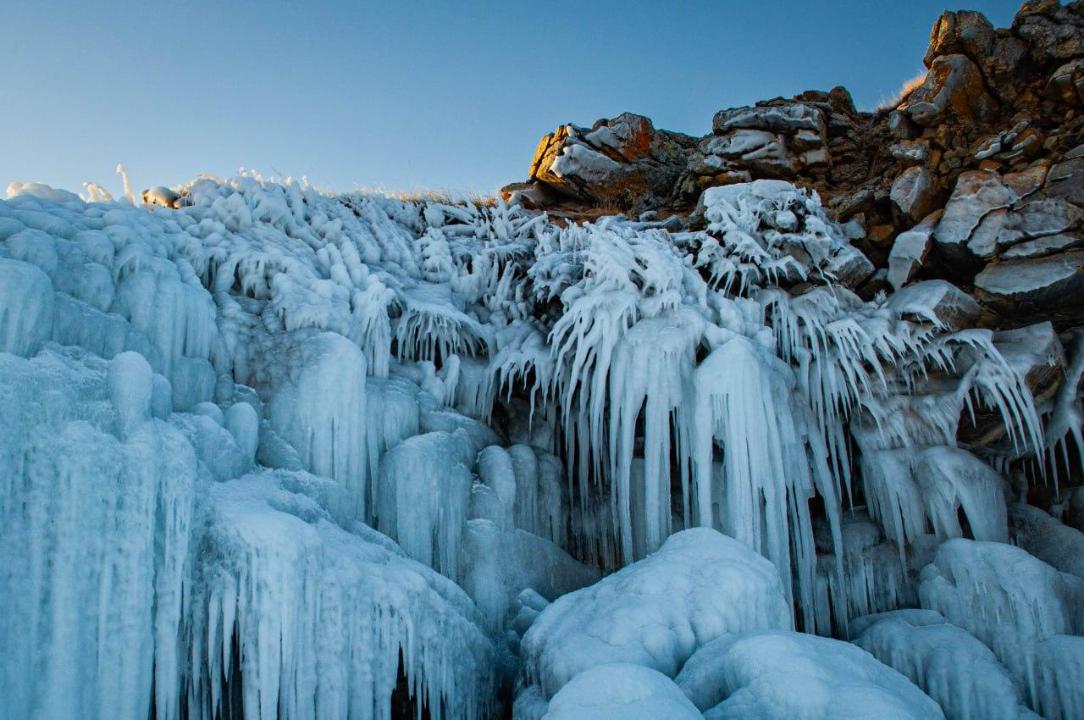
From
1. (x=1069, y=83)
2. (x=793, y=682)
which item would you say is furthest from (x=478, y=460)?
(x=1069, y=83)

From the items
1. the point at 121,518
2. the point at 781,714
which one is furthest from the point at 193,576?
the point at 781,714

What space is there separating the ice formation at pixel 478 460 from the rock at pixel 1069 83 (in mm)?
3131

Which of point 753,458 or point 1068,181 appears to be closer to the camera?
point 753,458

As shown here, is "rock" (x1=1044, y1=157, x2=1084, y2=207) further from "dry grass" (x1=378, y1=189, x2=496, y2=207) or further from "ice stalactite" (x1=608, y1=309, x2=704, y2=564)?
"dry grass" (x1=378, y1=189, x2=496, y2=207)

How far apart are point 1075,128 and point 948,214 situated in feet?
5.69

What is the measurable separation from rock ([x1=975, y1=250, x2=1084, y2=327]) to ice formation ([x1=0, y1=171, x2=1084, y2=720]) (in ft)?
1.53

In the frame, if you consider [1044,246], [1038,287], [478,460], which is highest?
[1044,246]

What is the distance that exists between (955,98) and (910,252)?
8.87 feet

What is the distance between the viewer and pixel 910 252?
8.70m

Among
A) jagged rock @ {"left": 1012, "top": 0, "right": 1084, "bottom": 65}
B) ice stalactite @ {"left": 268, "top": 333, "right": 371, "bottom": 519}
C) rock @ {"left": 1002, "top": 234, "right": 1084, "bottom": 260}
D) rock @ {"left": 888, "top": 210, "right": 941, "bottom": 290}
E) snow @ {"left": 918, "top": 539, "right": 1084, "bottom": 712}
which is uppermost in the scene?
jagged rock @ {"left": 1012, "top": 0, "right": 1084, "bottom": 65}

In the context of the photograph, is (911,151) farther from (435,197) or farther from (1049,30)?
(435,197)

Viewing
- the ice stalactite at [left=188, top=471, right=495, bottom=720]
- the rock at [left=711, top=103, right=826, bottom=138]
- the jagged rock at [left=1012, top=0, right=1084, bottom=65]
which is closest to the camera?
the ice stalactite at [left=188, top=471, right=495, bottom=720]

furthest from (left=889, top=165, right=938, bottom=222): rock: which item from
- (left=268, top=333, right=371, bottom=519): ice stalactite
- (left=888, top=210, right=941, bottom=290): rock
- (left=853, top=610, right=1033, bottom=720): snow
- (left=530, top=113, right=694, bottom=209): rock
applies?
(left=268, top=333, right=371, bottom=519): ice stalactite

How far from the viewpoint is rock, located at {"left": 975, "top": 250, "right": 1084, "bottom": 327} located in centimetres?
782
